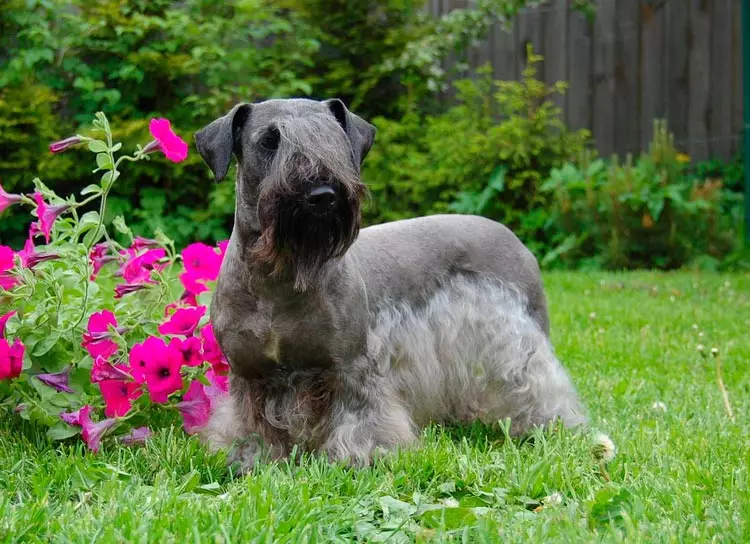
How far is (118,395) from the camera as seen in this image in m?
3.20

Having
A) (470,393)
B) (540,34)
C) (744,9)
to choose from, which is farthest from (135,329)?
(540,34)

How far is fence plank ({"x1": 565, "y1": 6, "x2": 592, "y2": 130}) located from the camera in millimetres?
10188

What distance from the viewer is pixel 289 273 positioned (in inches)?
112

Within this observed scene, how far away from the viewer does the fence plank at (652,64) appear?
9.95 m

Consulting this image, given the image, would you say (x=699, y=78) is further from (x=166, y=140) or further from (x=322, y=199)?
(x=322, y=199)

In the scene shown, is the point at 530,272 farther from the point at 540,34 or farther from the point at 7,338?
the point at 540,34

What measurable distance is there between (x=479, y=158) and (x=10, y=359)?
253 inches

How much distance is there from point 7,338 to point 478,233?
6.11 feet

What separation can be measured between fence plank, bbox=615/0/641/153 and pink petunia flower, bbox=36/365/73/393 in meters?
8.11

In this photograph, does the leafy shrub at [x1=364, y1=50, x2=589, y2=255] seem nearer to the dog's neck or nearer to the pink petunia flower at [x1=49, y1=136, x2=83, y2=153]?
the pink petunia flower at [x1=49, y1=136, x2=83, y2=153]

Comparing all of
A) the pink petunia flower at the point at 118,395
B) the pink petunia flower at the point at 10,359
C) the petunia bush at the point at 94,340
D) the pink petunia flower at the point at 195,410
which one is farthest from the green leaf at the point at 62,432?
the pink petunia flower at the point at 195,410

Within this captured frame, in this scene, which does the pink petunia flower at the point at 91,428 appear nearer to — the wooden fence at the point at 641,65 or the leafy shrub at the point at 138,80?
the leafy shrub at the point at 138,80

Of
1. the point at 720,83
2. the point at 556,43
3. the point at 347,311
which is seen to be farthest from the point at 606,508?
the point at 556,43

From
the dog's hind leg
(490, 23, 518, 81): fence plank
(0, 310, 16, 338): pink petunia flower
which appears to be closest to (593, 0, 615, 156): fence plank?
(490, 23, 518, 81): fence plank
